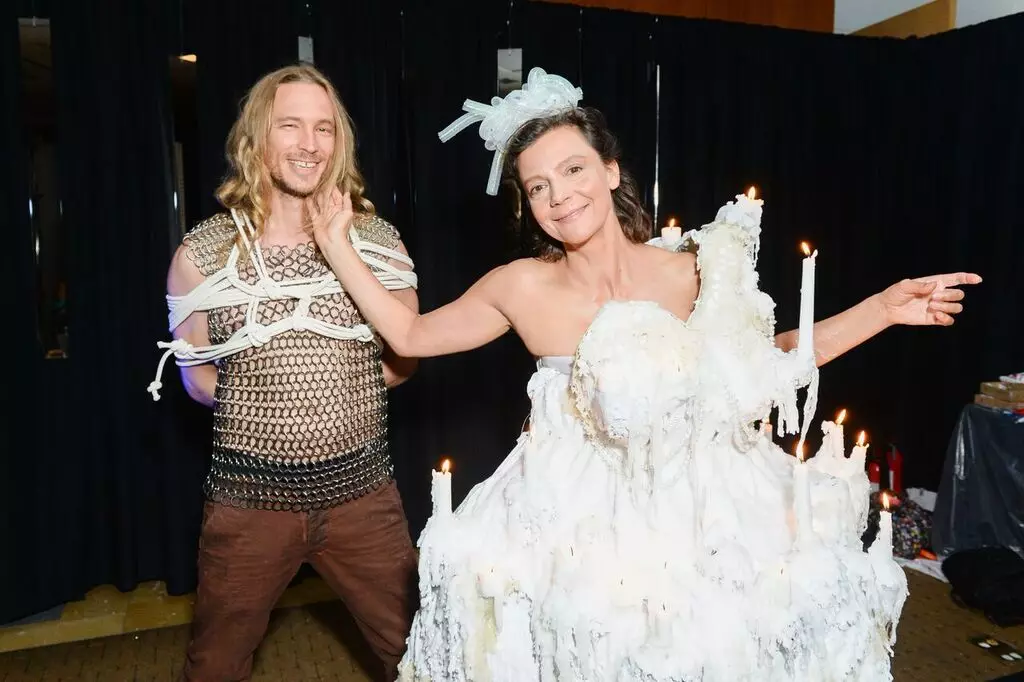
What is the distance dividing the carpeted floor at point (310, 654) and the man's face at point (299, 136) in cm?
173

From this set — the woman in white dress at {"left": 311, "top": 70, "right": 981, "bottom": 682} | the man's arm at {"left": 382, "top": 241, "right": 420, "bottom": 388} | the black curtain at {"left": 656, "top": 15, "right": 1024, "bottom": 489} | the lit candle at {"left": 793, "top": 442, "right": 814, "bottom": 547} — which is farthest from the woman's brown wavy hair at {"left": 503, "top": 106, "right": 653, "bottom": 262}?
the black curtain at {"left": 656, "top": 15, "right": 1024, "bottom": 489}

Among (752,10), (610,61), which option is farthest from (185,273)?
(752,10)

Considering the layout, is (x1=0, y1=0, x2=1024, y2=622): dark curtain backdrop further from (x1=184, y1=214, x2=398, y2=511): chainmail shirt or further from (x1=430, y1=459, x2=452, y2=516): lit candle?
(x1=430, y1=459, x2=452, y2=516): lit candle

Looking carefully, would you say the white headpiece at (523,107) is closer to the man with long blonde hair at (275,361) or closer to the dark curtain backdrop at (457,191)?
the man with long blonde hair at (275,361)

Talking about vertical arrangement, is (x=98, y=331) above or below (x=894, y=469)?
above

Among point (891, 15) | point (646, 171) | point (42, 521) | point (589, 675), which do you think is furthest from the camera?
point (891, 15)

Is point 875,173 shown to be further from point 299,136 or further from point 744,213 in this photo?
point 299,136

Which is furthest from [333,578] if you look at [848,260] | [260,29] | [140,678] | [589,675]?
[848,260]

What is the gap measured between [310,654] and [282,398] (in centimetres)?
145

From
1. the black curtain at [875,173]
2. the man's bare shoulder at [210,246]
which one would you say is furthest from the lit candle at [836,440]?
the black curtain at [875,173]

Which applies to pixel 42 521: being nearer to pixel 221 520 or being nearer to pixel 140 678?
pixel 140 678

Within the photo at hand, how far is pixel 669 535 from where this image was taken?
1.19 meters

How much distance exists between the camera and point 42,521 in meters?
2.89

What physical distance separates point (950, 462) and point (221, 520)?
313 centimetres
